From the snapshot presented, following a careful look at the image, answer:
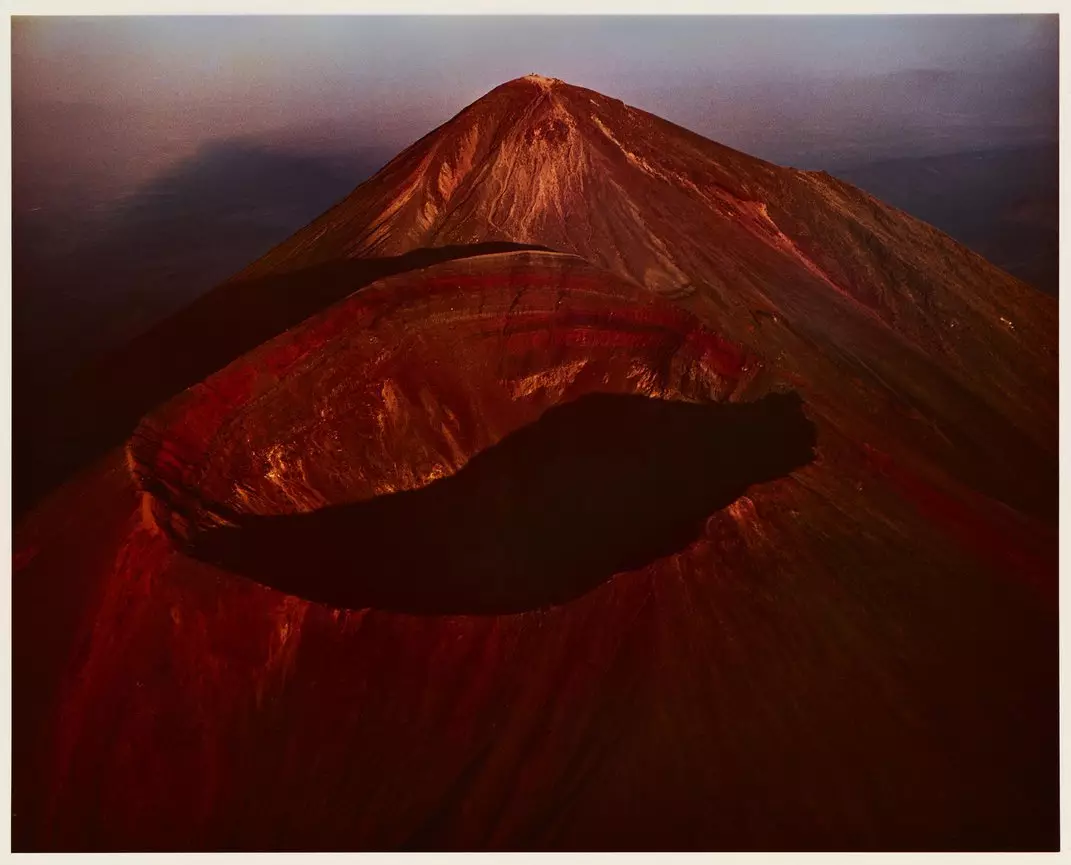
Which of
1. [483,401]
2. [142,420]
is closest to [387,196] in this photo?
[483,401]

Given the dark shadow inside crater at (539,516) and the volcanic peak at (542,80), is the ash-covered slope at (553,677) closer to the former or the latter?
the dark shadow inside crater at (539,516)

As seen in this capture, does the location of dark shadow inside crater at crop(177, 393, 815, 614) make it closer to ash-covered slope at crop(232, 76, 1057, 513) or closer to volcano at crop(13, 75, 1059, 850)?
volcano at crop(13, 75, 1059, 850)

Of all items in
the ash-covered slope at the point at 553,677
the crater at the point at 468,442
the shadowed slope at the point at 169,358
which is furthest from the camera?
the shadowed slope at the point at 169,358

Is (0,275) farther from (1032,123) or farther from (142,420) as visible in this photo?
(1032,123)

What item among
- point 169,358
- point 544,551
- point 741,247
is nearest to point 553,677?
point 544,551

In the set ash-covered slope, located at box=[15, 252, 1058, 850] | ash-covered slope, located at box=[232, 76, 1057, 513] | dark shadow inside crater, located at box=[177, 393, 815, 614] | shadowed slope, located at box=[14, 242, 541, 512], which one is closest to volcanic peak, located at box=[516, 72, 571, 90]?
ash-covered slope, located at box=[232, 76, 1057, 513]

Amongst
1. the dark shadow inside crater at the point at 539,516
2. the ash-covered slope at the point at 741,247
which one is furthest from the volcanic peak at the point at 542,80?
the dark shadow inside crater at the point at 539,516
